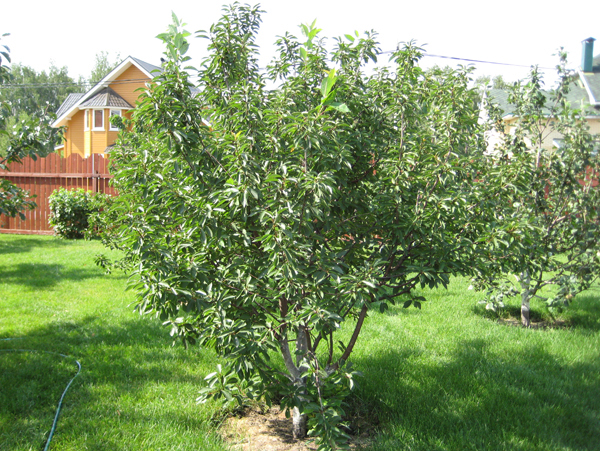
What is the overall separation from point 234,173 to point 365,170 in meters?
1.09

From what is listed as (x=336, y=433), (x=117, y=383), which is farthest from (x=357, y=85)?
(x=117, y=383)

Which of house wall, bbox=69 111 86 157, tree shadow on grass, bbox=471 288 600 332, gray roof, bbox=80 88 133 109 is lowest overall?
tree shadow on grass, bbox=471 288 600 332

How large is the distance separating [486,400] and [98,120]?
28.6 metres

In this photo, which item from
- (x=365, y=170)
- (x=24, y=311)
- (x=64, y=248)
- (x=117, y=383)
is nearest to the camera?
(x=365, y=170)

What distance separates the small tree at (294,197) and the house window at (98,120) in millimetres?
26997

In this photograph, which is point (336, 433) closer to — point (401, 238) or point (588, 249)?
point (401, 238)

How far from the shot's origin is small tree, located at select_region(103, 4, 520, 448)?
2.63 m

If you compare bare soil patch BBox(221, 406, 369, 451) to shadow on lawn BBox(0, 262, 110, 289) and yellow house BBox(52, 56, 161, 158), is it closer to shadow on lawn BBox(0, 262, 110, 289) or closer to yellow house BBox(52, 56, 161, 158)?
shadow on lawn BBox(0, 262, 110, 289)

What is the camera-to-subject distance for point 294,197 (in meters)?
2.66

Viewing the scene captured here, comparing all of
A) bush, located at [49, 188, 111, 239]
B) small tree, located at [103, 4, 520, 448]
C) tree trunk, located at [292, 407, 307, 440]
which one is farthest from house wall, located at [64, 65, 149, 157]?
tree trunk, located at [292, 407, 307, 440]

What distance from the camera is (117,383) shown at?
13.4ft

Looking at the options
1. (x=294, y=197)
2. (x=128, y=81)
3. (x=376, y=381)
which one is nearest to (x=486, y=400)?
(x=376, y=381)

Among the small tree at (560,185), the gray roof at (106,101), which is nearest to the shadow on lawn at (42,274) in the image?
the small tree at (560,185)

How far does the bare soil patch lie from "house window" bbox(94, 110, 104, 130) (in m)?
27.4
